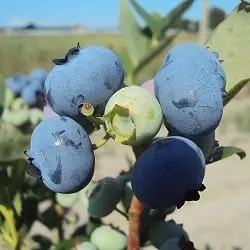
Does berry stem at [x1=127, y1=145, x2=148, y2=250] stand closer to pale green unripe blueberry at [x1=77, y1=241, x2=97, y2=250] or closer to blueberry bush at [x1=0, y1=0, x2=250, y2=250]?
blueberry bush at [x1=0, y1=0, x2=250, y2=250]

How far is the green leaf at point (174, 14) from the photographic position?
1115 mm

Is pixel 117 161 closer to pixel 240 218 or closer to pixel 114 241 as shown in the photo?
pixel 240 218

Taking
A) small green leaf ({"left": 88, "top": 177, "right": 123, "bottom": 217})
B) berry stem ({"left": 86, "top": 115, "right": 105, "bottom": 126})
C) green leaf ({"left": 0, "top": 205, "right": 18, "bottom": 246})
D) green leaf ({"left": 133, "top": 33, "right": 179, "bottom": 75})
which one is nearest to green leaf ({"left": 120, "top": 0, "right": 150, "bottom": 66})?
green leaf ({"left": 133, "top": 33, "right": 179, "bottom": 75})

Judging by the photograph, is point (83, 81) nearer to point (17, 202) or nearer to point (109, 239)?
point (109, 239)

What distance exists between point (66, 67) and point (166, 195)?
175 mm

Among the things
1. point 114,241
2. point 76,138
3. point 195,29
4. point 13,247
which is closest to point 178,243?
point 114,241

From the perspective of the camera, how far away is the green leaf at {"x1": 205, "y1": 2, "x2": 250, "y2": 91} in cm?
68

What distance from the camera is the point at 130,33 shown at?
1115 mm

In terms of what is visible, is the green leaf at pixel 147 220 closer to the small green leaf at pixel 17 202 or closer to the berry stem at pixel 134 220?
the berry stem at pixel 134 220

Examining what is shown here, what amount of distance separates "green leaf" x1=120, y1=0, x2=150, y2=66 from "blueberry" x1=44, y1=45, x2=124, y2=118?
474 millimetres

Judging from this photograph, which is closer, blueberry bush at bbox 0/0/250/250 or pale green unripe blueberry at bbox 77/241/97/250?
blueberry bush at bbox 0/0/250/250

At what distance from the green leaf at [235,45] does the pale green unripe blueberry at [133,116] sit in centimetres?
16

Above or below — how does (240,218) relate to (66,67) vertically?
below

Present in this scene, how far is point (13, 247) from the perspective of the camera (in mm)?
1072
